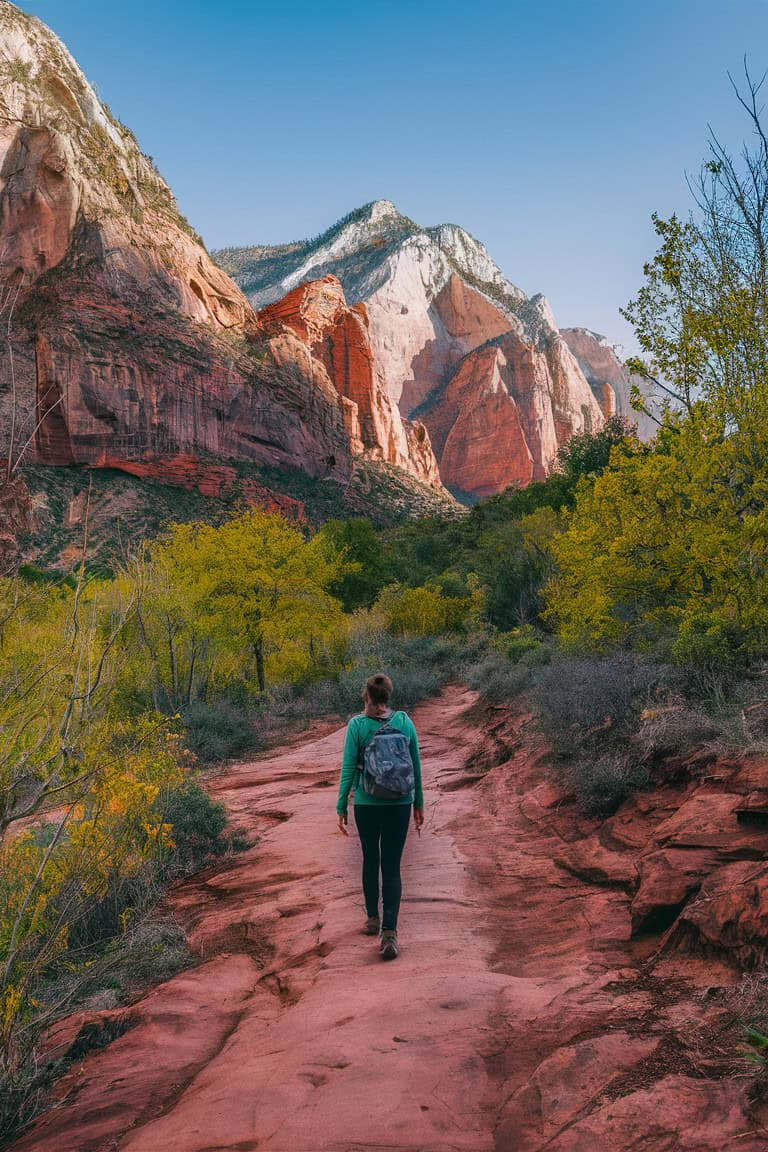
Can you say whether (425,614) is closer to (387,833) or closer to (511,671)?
(511,671)

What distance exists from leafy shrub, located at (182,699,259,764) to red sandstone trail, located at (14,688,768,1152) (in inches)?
255

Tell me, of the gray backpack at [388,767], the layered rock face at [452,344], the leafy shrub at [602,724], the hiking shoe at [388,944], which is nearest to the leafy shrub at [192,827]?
the hiking shoe at [388,944]

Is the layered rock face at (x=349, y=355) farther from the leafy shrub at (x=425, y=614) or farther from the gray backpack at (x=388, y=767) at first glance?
the gray backpack at (x=388, y=767)

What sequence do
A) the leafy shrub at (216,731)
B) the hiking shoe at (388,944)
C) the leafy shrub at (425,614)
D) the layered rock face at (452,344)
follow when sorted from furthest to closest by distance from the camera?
the layered rock face at (452,344) → the leafy shrub at (425,614) → the leafy shrub at (216,731) → the hiking shoe at (388,944)

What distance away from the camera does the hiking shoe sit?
376 cm

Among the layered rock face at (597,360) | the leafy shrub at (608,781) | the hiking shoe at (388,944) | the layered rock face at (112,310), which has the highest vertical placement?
the layered rock face at (597,360)

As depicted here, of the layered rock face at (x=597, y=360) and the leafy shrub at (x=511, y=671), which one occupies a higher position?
the layered rock face at (x=597, y=360)

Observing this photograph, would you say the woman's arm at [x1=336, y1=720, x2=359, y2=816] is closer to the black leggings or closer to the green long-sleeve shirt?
the green long-sleeve shirt

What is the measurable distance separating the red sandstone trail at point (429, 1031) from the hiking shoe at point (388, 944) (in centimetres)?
9

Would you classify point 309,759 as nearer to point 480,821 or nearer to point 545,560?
point 480,821

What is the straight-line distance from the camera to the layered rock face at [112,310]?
46219 mm

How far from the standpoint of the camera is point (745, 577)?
6434 mm

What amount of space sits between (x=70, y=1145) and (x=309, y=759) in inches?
321

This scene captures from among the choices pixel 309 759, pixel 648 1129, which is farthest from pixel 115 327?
pixel 648 1129
